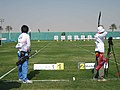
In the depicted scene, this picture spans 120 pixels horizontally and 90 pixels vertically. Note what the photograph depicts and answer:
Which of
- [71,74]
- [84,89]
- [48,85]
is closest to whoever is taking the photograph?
[84,89]

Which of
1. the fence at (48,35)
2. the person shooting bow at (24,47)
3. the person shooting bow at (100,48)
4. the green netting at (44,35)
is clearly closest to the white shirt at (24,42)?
the person shooting bow at (24,47)

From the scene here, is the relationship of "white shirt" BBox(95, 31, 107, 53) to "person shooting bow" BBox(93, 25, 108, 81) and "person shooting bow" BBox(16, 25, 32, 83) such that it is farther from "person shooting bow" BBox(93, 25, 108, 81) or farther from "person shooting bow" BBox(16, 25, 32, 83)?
"person shooting bow" BBox(16, 25, 32, 83)

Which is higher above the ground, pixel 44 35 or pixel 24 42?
pixel 24 42

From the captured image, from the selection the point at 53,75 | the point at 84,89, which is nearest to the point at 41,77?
the point at 53,75

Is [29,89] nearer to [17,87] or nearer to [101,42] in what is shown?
[17,87]

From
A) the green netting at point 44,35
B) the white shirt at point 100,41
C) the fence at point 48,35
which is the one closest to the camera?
the white shirt at point 100,41

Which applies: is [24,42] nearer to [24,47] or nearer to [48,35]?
[24,47]

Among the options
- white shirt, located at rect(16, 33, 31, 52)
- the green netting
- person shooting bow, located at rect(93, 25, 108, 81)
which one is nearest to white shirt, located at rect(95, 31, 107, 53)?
person shooting bow, located at rect(93, 25, 108, 81)

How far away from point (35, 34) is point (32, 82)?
9709 cm

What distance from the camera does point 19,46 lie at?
398 inches

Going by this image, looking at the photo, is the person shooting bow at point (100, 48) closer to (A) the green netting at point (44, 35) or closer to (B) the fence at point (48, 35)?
(B) the fence at point (48, 35)

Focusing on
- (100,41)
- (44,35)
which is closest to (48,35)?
(44,35)

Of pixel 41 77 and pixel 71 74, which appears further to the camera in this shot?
pixel 71 74

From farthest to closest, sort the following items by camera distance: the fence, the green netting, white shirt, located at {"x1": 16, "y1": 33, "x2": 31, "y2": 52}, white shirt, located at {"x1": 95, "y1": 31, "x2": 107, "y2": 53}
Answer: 1. the green netting
2. the fence
3. white shirt, located at {"x1": 95, "y1": 31, "x2": 107, "y2": 53}
4. white shirt, located at {"x1": 16, "y1": 33, "x2": 31, "y2": 52}
